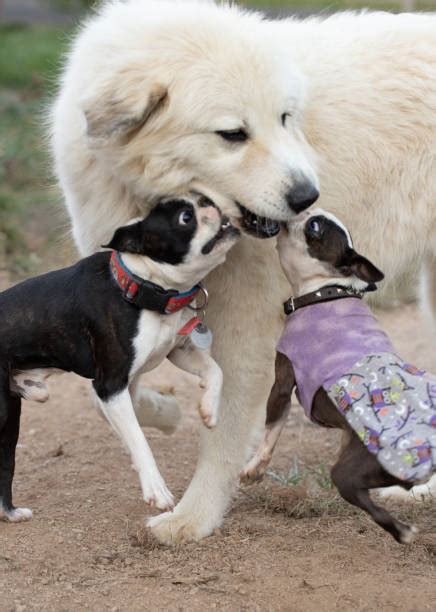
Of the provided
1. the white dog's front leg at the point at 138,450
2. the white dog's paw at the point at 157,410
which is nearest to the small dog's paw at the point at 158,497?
the white dog's front leg at the point at 138,450

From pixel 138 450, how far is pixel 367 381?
908mm

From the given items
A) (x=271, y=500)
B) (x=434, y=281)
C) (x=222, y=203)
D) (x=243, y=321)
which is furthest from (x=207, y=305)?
(x=434, y=281)

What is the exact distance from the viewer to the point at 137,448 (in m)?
4.03

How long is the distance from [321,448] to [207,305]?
72.8 inches

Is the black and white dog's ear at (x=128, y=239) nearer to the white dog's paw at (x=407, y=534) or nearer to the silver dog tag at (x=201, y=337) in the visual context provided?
the silver dog tag at (x=201, y=337)

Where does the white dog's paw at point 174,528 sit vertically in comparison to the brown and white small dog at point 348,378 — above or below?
below

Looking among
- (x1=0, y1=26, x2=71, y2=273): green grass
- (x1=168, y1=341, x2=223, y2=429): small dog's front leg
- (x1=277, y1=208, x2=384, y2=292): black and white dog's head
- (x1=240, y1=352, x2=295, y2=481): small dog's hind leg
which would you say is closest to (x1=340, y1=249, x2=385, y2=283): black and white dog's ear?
(x1=277, y1=208, x2=384, y2=292): black and white dog's head

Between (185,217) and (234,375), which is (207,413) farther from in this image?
(185,217)

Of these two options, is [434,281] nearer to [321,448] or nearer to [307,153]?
[321,448]

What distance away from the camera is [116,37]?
4.14 metres

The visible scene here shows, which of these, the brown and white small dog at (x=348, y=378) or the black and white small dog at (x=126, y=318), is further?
the black and white small dog at (x=126, y=318)

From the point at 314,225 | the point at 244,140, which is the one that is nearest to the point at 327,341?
the point at 314,225

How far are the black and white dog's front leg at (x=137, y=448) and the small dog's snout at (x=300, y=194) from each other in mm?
942

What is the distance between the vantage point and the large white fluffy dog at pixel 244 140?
391 centimetres
